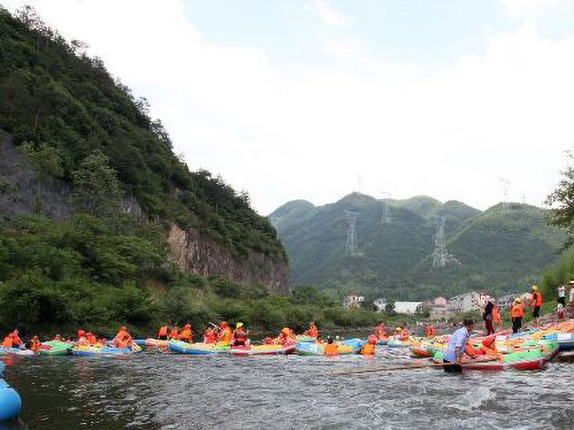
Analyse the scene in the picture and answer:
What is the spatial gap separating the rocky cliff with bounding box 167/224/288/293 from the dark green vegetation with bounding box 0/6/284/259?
4.81ft

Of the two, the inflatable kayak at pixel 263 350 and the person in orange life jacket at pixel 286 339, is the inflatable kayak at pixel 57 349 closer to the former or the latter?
the inflatable kayak at pixel 263 350

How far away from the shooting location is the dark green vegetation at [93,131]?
5593 centimetres

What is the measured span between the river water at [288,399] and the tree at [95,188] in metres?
34.6

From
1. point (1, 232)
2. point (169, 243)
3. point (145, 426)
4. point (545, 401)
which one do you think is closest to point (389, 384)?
point (545, 401)

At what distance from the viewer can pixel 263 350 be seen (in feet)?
87.6

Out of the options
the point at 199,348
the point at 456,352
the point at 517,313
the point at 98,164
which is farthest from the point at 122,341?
the point at 98,164

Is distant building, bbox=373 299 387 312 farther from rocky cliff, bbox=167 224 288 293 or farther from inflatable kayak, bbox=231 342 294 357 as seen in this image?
inflatable kayak, bbox=231 342 294 357

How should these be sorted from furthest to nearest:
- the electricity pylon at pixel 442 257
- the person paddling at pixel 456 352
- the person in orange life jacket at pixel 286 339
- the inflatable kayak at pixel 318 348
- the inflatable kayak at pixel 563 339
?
1. the electricity pylon at pixel 442 257
2. the person in orange life jacket at pixel 286 339
3. the inflatable kayak at pixel 318 348
4. the inflatable kayak at pixel 563 339
5. the person paddling at pixel 456 352

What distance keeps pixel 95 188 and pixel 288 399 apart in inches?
1744

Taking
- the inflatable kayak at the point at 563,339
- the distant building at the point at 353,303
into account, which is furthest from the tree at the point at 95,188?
the distant building at the point at 353,303

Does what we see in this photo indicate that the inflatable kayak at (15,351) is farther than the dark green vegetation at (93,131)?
No

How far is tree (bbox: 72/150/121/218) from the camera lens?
5306 cm

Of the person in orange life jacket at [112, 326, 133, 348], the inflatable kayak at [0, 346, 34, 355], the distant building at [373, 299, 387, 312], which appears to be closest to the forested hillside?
the inflatable kayak at [0, 346, 34, 355]

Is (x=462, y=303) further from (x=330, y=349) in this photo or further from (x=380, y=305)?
(x=330, y=349)
